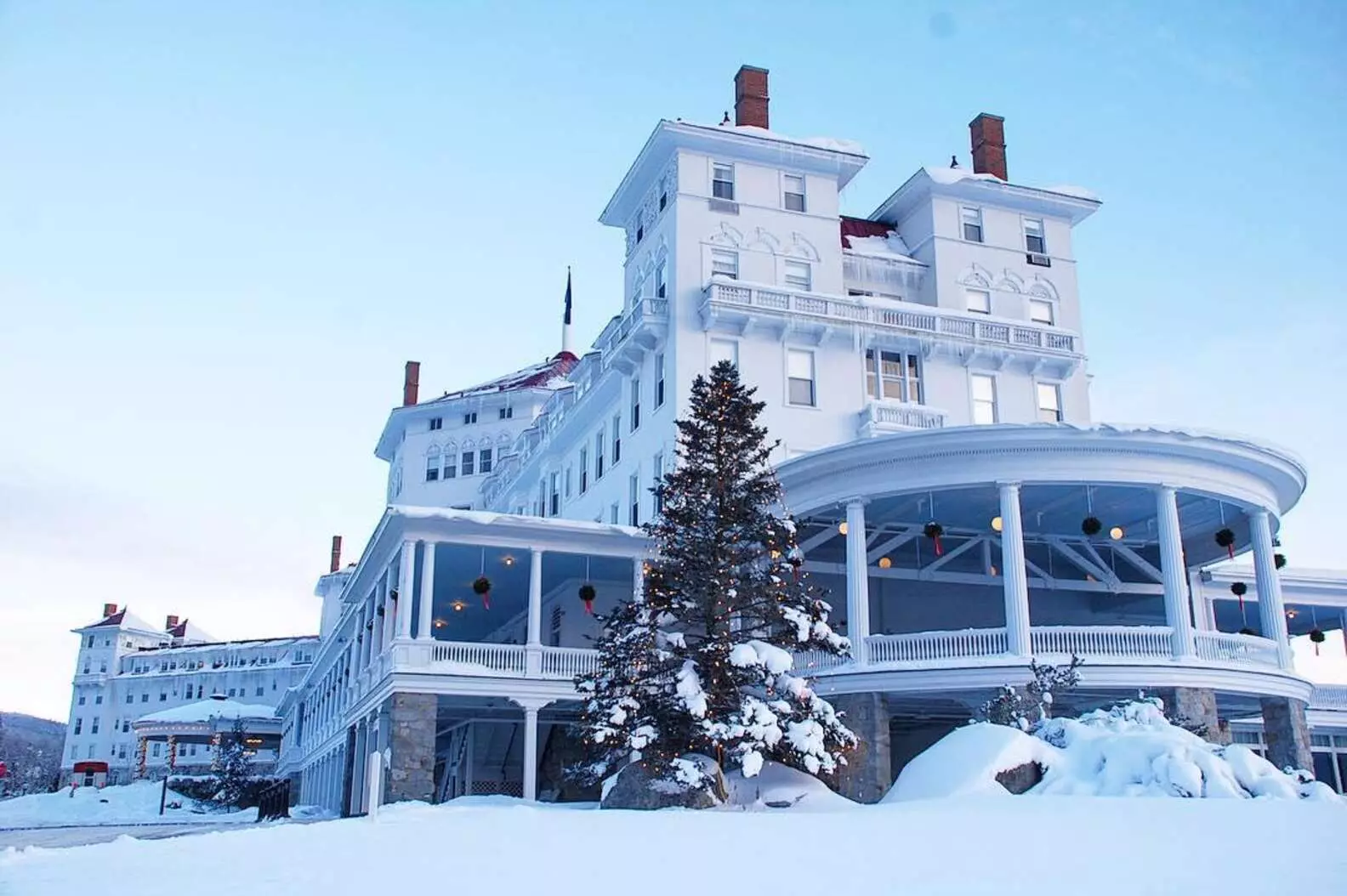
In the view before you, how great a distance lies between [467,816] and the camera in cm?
1781

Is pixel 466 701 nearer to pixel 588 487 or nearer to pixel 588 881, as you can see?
pixel 588 487

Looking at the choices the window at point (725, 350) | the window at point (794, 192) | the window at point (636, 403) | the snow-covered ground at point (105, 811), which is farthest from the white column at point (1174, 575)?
the snow-covered ground at point (105, 811)

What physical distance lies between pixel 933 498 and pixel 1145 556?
30.8 ft

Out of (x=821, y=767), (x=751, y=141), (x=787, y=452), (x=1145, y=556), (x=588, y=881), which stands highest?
(x=751, y=141)

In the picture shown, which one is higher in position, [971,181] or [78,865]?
[971,181]

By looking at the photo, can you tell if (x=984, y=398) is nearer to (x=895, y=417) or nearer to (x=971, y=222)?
(x=895, y=417)

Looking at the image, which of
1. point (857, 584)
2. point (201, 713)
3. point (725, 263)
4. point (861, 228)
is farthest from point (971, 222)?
point (201, 713)

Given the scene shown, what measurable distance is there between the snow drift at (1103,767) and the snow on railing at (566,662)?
12.3 meters

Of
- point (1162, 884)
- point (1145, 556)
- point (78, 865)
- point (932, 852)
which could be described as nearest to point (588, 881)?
point (932, 852)

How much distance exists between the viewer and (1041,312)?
136ft

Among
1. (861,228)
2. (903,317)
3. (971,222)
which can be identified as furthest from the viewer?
(861,228)

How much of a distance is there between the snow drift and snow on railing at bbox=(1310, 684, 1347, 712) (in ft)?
64.2

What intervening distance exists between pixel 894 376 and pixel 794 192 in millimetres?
6688

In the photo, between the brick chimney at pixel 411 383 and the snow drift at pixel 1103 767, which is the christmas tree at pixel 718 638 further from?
the brick chimney at pixel 411 383
